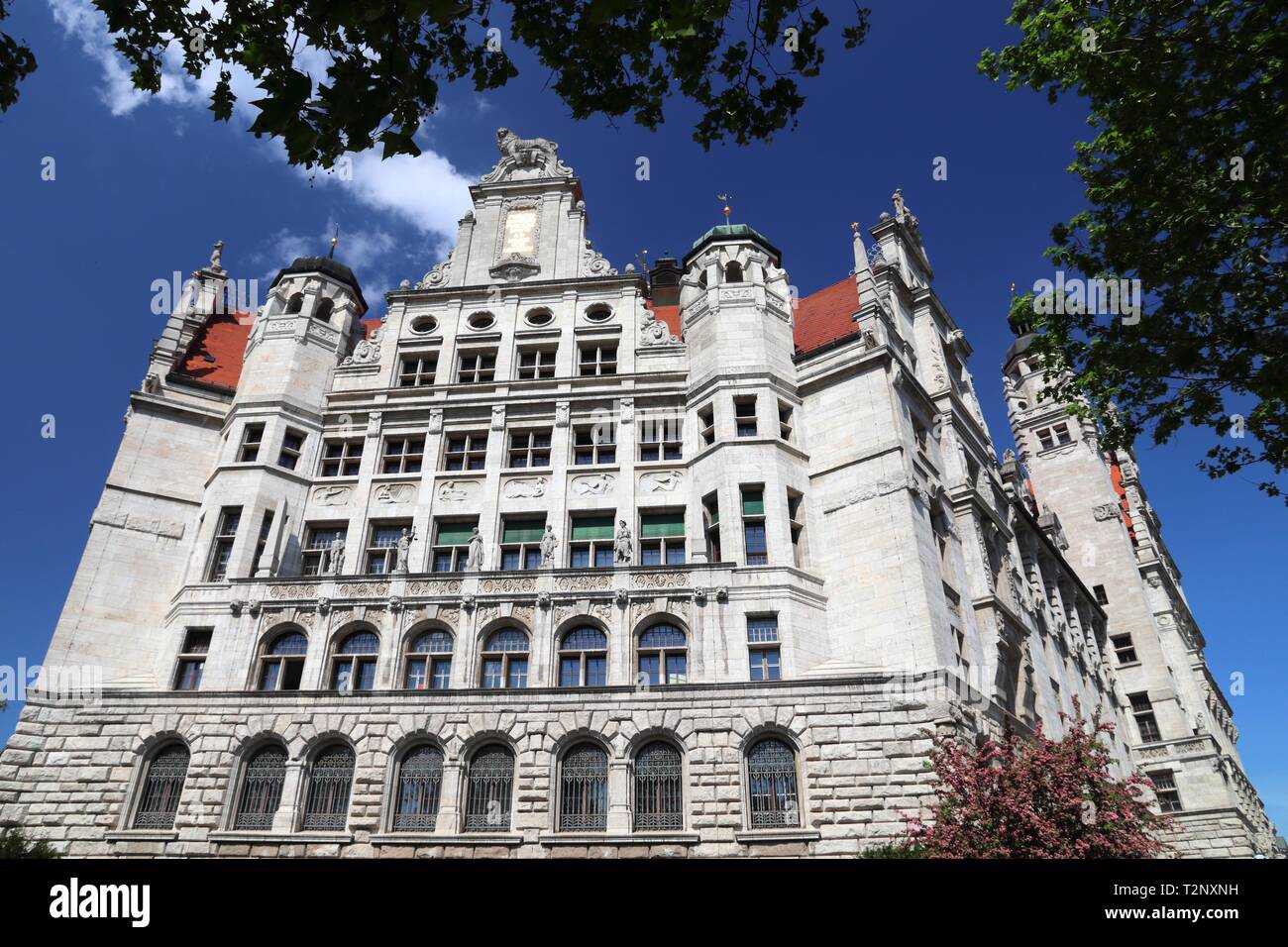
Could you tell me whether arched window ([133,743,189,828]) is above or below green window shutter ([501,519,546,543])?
below

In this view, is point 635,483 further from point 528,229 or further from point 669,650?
point 528,229

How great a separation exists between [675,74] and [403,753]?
21711 mm

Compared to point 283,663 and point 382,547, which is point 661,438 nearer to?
point 382,547

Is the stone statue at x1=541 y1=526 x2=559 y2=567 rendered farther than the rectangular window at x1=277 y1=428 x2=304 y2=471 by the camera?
No

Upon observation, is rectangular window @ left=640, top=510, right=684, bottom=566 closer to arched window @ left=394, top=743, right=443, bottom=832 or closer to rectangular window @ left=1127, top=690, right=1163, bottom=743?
arched window @ left=394, top=743, right=443, bottom=832

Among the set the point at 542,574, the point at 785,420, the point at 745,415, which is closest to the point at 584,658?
the point at 542,574

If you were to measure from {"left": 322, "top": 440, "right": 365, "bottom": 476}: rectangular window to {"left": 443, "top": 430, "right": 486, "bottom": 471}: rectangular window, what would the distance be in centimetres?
347

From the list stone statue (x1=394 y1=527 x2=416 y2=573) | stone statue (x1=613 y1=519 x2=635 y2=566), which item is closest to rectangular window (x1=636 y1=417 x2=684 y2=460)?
stone statue (x1=613 y1=519 x2=635 y2=566)

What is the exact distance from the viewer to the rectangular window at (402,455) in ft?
111

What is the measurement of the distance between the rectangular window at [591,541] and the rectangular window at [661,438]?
3137 mm

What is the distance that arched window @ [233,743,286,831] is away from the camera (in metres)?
25.3
